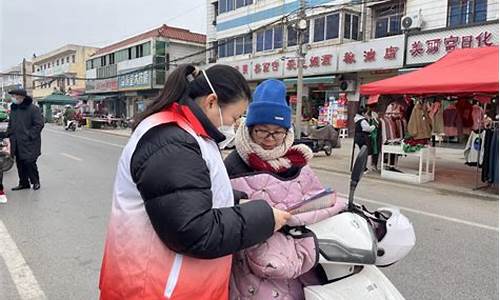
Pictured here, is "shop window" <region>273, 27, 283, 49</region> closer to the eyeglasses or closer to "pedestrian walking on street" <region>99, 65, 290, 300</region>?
the eyeglasses

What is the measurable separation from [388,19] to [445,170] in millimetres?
9943

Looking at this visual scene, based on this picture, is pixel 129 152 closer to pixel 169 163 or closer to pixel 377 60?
pixel 169 163

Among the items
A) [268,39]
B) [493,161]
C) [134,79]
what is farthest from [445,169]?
[134,79]

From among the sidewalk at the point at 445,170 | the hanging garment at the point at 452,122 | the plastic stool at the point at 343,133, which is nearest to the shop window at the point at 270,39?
the plastic stool at the point at 343,133

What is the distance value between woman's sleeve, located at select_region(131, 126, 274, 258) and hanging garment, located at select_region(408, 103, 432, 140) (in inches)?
345

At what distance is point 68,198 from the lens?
6848 mm

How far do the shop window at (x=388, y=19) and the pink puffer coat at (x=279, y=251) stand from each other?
17933 mm

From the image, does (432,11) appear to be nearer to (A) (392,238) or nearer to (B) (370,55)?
(B) (370,55)

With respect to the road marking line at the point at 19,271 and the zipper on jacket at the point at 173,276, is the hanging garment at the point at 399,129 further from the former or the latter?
the zipper on jacket at the point at 173,276

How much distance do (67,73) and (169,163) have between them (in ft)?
191

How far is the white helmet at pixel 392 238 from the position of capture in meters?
1.73

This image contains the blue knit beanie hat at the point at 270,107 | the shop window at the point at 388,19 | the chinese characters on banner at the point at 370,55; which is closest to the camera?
the blue knit beanie hat at the point at 270,107

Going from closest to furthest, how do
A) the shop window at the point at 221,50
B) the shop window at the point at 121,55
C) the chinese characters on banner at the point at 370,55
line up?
the chinese characters on banner at the point at 370,55 < the shop window at the point at 221,50 < the shop window at the point at 121,55

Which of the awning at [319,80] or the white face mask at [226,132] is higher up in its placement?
the awning at [319,80]
